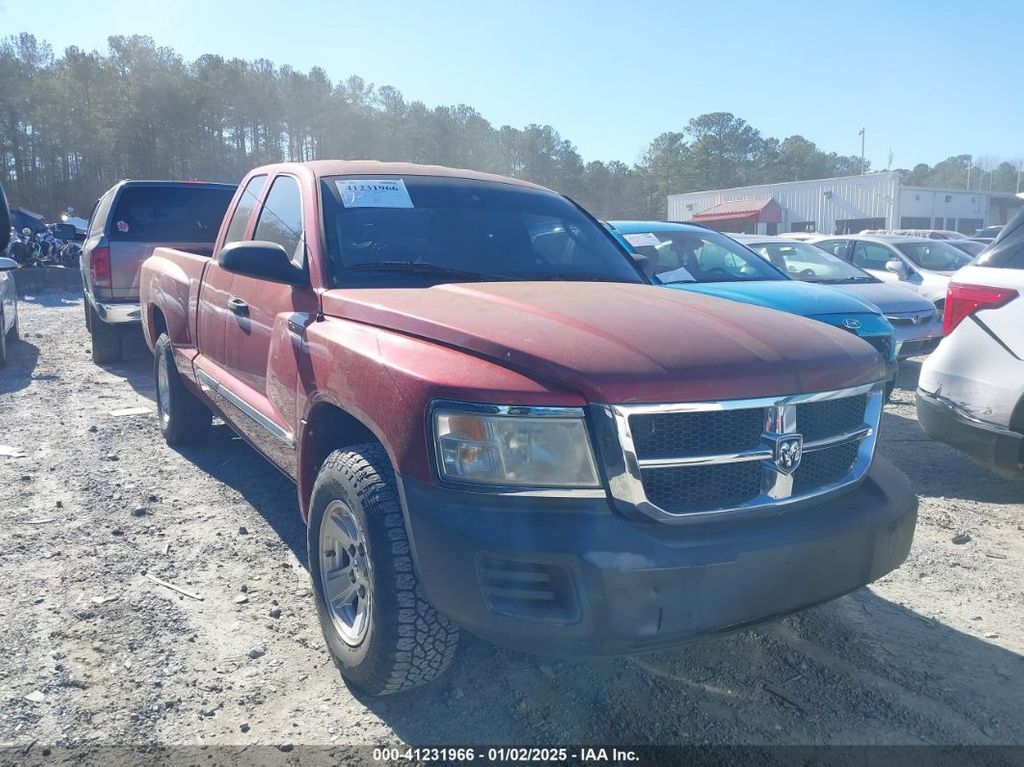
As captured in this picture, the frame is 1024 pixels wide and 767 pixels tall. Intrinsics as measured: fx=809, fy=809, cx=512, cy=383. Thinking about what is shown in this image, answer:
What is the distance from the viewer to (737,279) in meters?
6.92

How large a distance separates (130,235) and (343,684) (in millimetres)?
7262

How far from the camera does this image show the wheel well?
3012mm

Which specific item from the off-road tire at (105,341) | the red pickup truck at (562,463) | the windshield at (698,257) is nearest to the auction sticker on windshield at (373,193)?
the red pickup truck at (562,463)

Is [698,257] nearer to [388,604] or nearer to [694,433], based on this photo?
[694,433]

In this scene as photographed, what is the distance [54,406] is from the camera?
7.10 m

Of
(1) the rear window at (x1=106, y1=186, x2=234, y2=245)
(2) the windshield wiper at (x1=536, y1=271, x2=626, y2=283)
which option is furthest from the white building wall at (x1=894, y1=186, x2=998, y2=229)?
(2) the windshield wiper at (x1=536, y1=271, x2=626, y2=283)

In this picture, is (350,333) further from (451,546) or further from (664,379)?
(664,379)

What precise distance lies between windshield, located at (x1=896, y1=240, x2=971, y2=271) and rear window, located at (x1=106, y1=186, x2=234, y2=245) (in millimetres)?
9740

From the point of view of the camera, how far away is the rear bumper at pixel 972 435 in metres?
3.94

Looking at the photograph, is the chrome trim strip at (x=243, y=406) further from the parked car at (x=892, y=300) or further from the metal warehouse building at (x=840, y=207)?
the metal warehouse building at (x=840, y=207)

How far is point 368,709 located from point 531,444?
117cm

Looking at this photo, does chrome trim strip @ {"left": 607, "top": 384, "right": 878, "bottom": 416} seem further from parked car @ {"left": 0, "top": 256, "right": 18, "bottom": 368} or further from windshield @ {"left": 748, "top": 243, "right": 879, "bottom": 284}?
parked car @ {"left": 0, "top": 256, "right": 18, "bottom": 368}

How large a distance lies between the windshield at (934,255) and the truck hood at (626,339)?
10663 mm

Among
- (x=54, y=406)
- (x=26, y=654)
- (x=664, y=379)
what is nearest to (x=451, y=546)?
(x=664, y=379)
